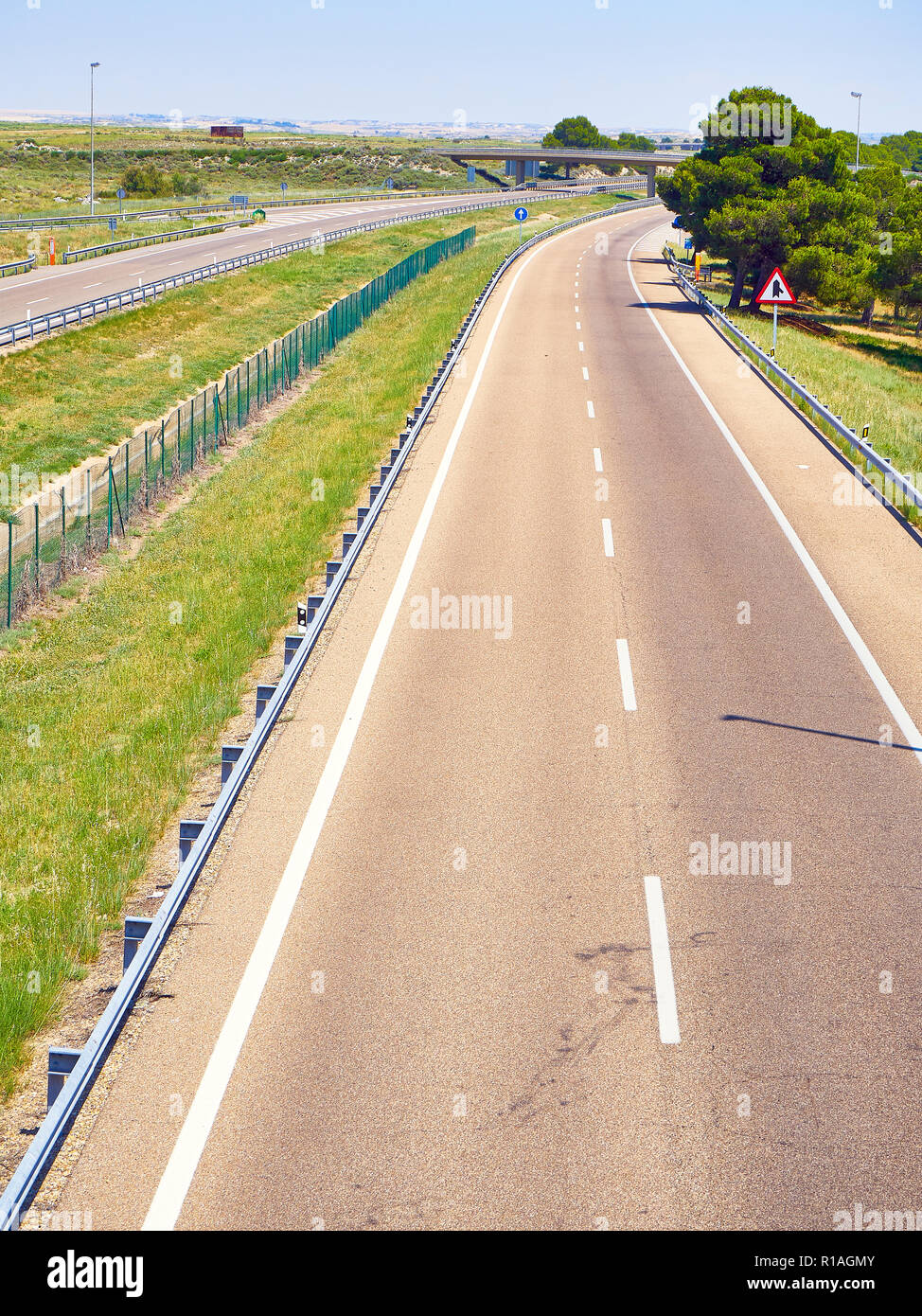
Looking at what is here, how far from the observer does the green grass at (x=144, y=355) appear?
3319 cm

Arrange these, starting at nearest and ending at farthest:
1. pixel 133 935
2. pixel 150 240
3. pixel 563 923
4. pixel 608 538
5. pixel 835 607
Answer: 1. pixel 133 935
2. pixel 563 923
3. pixel 835 607
4. pixel 608 538
5. pixel 150 240

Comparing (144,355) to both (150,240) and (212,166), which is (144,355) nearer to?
(150,240)

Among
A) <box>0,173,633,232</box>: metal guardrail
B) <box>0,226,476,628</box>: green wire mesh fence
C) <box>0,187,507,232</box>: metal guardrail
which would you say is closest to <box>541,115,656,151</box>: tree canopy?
<box>0,173,633,232</box>: metal guardrail

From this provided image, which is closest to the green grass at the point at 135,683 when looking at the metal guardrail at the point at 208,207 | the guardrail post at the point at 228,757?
the guardrail post at the point at 228,757

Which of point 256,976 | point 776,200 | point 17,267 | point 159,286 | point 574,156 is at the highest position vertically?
point 574,156

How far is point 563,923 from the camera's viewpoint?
9117 millimetres

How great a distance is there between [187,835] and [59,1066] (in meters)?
2.80

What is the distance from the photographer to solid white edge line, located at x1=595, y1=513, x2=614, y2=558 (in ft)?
59.9

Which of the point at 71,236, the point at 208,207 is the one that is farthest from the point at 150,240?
the point at 208,207

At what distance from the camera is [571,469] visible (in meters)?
23.2

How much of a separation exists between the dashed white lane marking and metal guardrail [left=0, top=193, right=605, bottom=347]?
32.6 meters

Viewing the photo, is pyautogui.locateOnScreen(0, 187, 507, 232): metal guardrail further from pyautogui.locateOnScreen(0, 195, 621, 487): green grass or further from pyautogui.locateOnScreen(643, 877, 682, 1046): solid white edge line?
pyautogui.locateOnScreen(643, 877, 682, 1046): solid white edge line
